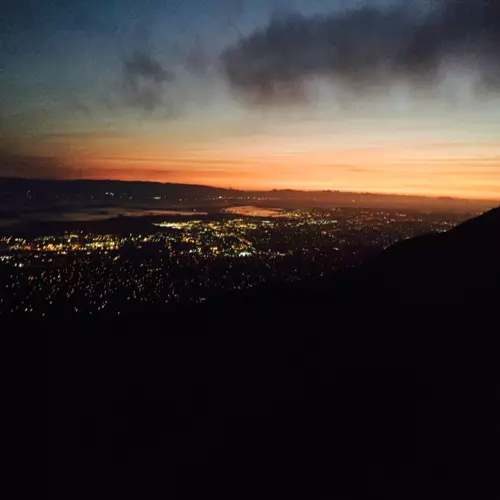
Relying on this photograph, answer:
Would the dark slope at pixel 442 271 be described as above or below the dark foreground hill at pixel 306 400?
above

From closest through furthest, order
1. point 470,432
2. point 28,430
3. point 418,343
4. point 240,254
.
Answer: point 470,432, point 418,343, point 28,430, point 240,254

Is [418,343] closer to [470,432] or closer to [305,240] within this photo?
[470,432]

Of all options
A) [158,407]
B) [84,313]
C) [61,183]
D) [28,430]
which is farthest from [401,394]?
[61,183]

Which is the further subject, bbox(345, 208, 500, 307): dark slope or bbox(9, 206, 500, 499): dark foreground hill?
bbox(345, 208, 500, 307): dark slope

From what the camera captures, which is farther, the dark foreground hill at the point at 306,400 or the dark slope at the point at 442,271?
the dark slope at the point at 442,271

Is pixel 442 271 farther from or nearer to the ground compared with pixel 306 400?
farther from the ground

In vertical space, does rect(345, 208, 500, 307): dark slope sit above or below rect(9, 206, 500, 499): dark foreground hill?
above

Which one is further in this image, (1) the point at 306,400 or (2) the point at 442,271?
(2) the point at 442,271

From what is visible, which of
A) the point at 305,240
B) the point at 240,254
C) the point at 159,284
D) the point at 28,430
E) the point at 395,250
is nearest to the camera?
the point at 28,430
